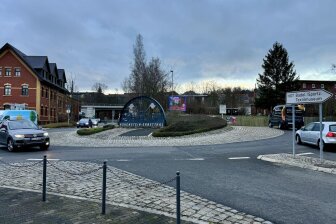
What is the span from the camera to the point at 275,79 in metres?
64.9

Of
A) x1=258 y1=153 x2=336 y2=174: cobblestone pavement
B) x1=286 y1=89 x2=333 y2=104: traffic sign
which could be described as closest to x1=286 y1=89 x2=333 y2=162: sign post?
x1=286 y1=89 x2=333 y2=104: traffic sign

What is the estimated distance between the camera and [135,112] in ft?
109

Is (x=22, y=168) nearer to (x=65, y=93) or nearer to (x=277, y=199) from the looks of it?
(x=277, y=199)

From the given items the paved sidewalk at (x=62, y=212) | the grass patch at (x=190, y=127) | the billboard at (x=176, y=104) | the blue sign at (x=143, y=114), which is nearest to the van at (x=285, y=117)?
the grass patch at (x=190, y=127)

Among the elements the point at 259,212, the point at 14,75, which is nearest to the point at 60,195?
the point at 259,212

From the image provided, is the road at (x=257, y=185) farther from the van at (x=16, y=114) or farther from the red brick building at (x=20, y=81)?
the red brick building at (x=20, y=81)

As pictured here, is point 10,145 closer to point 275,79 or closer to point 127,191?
point 127,191

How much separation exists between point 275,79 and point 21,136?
5339 centimetres

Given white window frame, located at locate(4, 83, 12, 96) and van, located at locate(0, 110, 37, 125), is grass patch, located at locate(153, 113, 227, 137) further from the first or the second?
white window frame, located at locate(4, 83, 12, 96)

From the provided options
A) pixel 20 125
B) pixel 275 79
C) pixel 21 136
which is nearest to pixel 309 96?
pixel 21 136

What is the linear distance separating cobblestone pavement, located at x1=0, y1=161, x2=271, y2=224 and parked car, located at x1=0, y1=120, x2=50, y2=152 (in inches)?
282

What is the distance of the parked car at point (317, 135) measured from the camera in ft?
59.9

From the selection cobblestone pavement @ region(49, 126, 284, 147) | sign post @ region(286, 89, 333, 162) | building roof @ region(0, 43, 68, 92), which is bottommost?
cobblestone pavement @ region(49, 126, 284, 147)

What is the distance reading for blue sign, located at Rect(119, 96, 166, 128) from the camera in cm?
3238
